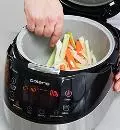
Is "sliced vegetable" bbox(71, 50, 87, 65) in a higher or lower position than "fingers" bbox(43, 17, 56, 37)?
lower

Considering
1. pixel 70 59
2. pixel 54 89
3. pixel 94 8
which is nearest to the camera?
pixel 54 89

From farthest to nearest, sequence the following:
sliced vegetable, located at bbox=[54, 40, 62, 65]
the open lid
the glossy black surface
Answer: the open lid
sliced vegetable, located at bbox=[54, 40, 62, 65]
the glossy black surface

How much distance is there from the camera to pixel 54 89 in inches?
30.9

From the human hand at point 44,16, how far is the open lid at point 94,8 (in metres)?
0.18

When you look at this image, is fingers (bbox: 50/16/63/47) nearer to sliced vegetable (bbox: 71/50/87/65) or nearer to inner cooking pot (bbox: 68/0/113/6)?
sliced vegetable (bbox: 71/50/87/65)

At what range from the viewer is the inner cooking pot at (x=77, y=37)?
3.02ft

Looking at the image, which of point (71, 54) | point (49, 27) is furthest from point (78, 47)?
point (49, 27)

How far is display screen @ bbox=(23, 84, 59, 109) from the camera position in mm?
791

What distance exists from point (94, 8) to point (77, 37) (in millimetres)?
109

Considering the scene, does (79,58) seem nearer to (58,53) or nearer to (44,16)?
(58,53)

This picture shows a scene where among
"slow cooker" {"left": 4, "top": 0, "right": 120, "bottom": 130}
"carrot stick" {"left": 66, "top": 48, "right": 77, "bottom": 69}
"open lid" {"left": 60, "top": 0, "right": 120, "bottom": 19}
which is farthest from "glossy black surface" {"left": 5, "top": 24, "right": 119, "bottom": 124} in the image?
"open lid" {"left": 60, "top": 0, "right": 120, "bottom": 19}

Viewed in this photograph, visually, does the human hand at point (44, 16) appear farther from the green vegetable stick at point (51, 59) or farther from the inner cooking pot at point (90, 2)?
the inner cooking pot at point (90, 2)

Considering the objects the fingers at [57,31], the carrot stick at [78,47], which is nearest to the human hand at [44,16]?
the fingers at [57,31]

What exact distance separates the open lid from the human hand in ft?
0.59
